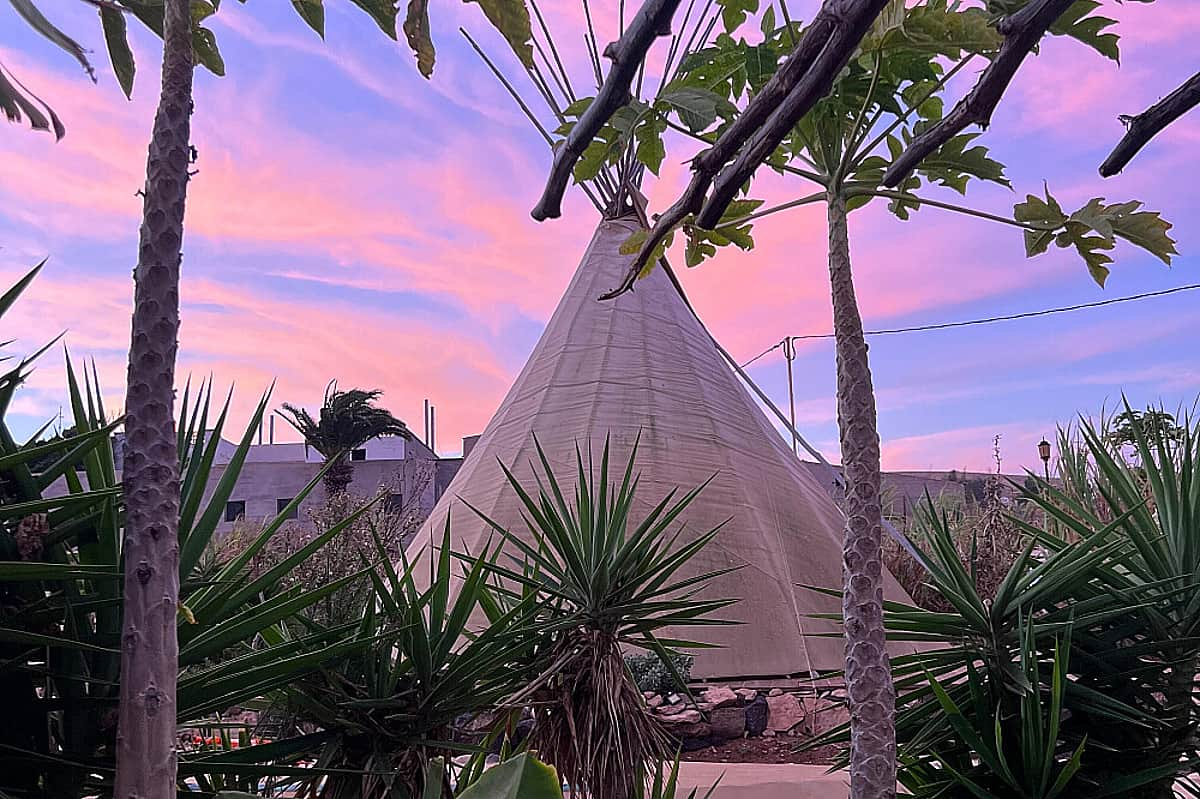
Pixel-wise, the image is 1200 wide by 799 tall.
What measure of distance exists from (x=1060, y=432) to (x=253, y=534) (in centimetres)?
741

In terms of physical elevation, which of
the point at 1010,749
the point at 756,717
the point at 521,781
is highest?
the point at 521,781

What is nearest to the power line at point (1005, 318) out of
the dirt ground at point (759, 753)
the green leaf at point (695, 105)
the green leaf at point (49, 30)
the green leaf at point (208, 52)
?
the dirt ground at point (759, 753)

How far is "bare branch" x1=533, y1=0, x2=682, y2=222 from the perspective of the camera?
0.80 m

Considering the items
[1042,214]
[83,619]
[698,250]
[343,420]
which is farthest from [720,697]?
[343,420]

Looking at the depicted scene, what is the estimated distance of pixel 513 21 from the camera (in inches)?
49.6

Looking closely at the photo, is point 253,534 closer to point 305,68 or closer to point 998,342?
point 305,68

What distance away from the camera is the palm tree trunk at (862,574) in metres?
1.35

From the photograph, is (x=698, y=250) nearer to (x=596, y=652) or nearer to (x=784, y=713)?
(x=596, y=652)

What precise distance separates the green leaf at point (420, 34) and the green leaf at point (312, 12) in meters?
0.15

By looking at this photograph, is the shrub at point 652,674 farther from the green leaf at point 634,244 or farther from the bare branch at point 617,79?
the bare branch at point 617,79

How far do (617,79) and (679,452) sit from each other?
5.57m

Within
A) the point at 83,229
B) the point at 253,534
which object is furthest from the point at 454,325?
the point at 83,229

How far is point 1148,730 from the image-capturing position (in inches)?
70.8

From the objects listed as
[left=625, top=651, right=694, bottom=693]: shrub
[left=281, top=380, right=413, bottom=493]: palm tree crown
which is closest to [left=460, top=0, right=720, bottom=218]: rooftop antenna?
[left=625, top=651, right=694, bottom=693]: shrub
